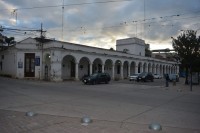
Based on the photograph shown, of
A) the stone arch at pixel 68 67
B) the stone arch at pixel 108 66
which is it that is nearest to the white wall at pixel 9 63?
the stone arch at pixel 68 67

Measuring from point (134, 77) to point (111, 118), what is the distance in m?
38.4

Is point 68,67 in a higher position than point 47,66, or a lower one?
lower

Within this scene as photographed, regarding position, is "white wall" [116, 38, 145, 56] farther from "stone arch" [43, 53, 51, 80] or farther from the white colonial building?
"stone arch" [43, 53, 51, 80]

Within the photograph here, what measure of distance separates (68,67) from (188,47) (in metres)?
19.7

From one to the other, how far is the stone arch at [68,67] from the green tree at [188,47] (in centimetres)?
1684

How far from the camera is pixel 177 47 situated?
4000 centimetres

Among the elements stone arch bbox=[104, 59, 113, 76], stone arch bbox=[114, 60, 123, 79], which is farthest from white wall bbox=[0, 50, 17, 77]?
stone arch bbox=[114, 60, 123, 79]

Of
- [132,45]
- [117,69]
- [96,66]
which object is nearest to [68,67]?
[96,66]

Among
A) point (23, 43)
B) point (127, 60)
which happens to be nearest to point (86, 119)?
point (23, 43)

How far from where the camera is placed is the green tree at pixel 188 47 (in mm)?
38781

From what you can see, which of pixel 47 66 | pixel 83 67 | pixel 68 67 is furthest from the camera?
pixel 83 67

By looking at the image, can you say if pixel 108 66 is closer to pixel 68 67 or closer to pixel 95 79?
pixel 68 67

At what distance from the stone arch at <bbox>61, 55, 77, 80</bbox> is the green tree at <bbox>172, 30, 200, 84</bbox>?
55.2ft

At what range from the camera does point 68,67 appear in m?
45.0
